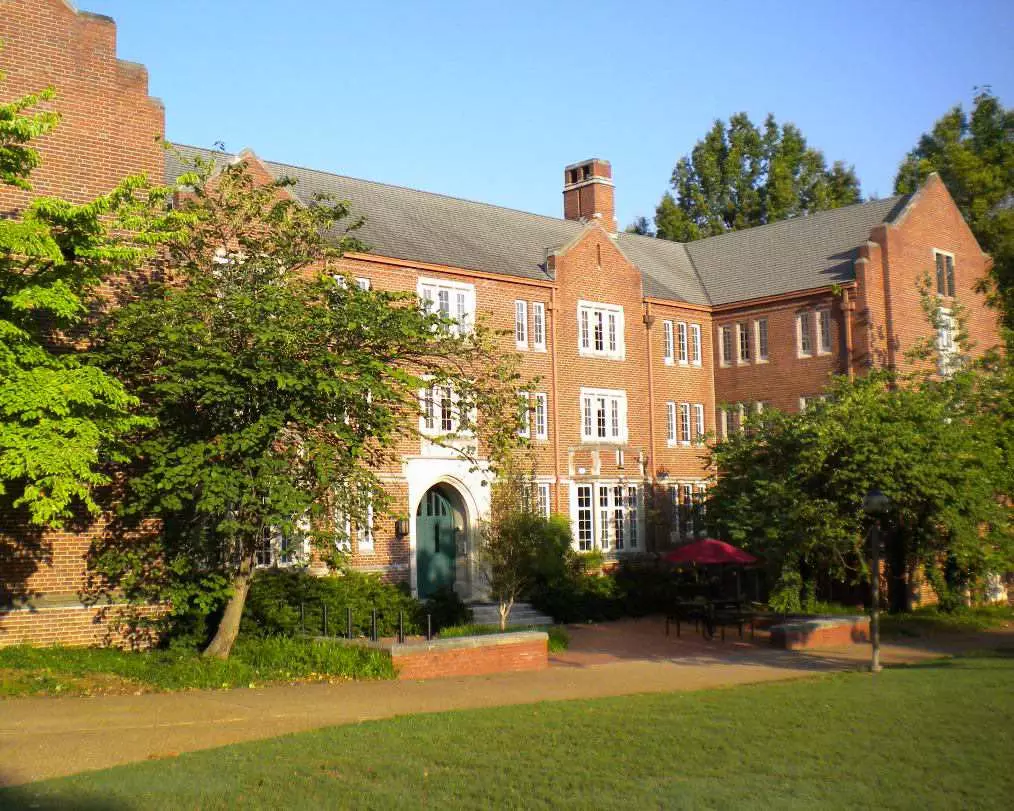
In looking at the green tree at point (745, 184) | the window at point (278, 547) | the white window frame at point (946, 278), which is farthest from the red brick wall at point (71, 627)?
the green tree at point (745, 184)

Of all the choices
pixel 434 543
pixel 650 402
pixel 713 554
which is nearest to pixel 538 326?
pixel 650 402

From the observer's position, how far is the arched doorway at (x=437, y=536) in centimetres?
2762

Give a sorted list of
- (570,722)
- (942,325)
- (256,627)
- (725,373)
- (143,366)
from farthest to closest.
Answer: (725,373) < (942,325) < (256,627) < (143,366) < (570,722)

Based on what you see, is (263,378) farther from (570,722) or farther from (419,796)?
(419,796)

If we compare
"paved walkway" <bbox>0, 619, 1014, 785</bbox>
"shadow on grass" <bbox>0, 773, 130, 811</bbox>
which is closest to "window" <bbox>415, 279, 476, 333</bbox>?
"paved walkway" <bbox>0, 619, 1014, 785</bbox>

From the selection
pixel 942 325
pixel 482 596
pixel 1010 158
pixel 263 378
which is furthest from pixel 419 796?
pixel 1010 158

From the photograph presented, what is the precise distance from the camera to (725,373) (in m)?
35.6

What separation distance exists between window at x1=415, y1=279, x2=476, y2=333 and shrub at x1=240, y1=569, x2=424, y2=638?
25.3 feet

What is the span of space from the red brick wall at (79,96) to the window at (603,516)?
15299 millimetres

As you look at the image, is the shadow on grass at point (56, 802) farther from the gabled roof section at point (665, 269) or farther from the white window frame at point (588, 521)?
the gabled roof section at point (665, 269)

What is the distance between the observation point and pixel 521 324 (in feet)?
99.2

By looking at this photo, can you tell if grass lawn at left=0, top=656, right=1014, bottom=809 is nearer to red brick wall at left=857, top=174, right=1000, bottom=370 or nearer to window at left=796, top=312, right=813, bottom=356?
red brick wall at left=857, top=174, right=1000, bottom=370

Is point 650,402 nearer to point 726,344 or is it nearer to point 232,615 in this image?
point 726,344

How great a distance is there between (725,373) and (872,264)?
5566mm
